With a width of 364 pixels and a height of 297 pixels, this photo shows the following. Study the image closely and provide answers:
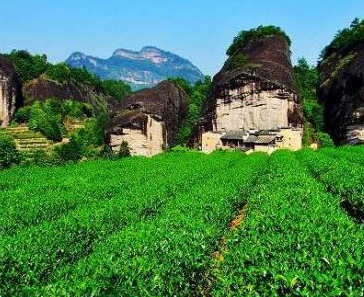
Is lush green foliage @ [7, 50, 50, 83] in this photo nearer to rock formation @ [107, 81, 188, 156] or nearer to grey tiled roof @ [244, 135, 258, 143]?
rock formation @ [107, 81, 188, 156]

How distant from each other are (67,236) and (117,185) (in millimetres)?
12648

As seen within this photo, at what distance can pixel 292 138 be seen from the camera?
235 feet

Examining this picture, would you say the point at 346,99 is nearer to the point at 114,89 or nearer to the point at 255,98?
the point at 255,98

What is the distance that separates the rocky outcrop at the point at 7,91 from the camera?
99750mm

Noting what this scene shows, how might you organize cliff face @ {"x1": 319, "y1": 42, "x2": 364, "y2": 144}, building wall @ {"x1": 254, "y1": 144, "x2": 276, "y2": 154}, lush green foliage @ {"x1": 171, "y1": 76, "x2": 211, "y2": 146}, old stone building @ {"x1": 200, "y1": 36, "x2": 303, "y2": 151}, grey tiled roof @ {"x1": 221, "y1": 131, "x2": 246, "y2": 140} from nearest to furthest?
cliff face @ {"x1": 319, "y1": 42, "x2": 364, "y2": 144} < building wall @ {"x1": 254, "y1": 144, "x2": 276, "y2": 154} < grey tiled roof @ {"x1": 221, "y1": 131, "x2": 246, "y2": 140} < old stone building @ {"x1": 200, "y1": 36, "x2": 303, "y2": 151} < lush green foliage @ {"x1": 171, "y1": 76, "x2": 211, "y2": 146}

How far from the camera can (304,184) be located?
21359 mm

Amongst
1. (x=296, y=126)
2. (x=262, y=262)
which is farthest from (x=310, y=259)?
(x=296, y=126)

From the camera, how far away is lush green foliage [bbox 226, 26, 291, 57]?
326ft

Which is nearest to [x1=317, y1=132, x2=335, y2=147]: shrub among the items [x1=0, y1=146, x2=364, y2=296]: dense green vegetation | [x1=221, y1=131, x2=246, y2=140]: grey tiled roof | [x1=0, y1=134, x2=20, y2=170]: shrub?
[x1=221, y1=131, x2=246, y2=140]: grey tiled roof

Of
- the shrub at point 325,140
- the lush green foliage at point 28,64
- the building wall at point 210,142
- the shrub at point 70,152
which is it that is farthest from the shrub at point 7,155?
the lush green foliage at point 28,64

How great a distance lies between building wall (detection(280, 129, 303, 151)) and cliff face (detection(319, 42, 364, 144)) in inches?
251

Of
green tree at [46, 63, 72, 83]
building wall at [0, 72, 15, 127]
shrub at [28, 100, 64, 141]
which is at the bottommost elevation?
shrub at [28, 100, 64, 141]

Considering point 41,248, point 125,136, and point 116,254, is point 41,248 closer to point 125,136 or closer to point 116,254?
point 116,254

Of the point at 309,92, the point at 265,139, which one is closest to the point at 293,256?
the point at 265,139
